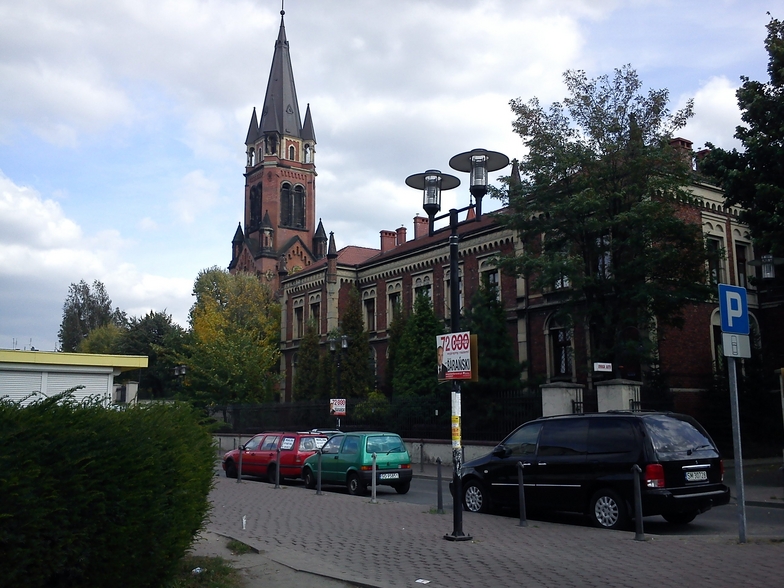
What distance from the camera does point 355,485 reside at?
736 inches

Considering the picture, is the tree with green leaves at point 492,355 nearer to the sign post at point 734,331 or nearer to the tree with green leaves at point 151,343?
the sign post at point 734,331

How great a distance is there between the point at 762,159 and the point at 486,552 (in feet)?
54.1

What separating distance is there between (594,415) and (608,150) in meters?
14.3

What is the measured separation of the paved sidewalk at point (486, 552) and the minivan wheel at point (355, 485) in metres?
4.63

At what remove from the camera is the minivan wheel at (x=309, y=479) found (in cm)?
1989

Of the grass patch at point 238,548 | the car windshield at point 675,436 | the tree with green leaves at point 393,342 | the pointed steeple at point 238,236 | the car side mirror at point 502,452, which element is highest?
the pointed steeple at point 238,236

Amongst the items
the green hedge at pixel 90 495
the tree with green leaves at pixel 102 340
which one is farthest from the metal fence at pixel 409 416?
the tree with green leaves at pixel 102 340

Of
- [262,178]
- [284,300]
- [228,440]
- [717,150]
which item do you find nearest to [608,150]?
[717,150]

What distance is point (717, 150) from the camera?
74.2ft

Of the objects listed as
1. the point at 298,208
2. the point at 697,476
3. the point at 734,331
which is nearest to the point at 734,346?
the point at 734,331

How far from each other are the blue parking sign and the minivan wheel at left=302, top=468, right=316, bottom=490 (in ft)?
40.4

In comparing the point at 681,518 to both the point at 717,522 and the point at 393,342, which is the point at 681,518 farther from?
the point at 393,342

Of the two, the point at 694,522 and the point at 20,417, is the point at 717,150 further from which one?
the point at 20,417

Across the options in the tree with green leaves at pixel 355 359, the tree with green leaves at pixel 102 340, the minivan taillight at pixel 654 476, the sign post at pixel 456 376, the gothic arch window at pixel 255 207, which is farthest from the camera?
the gothic arch window at pixel 255 207
